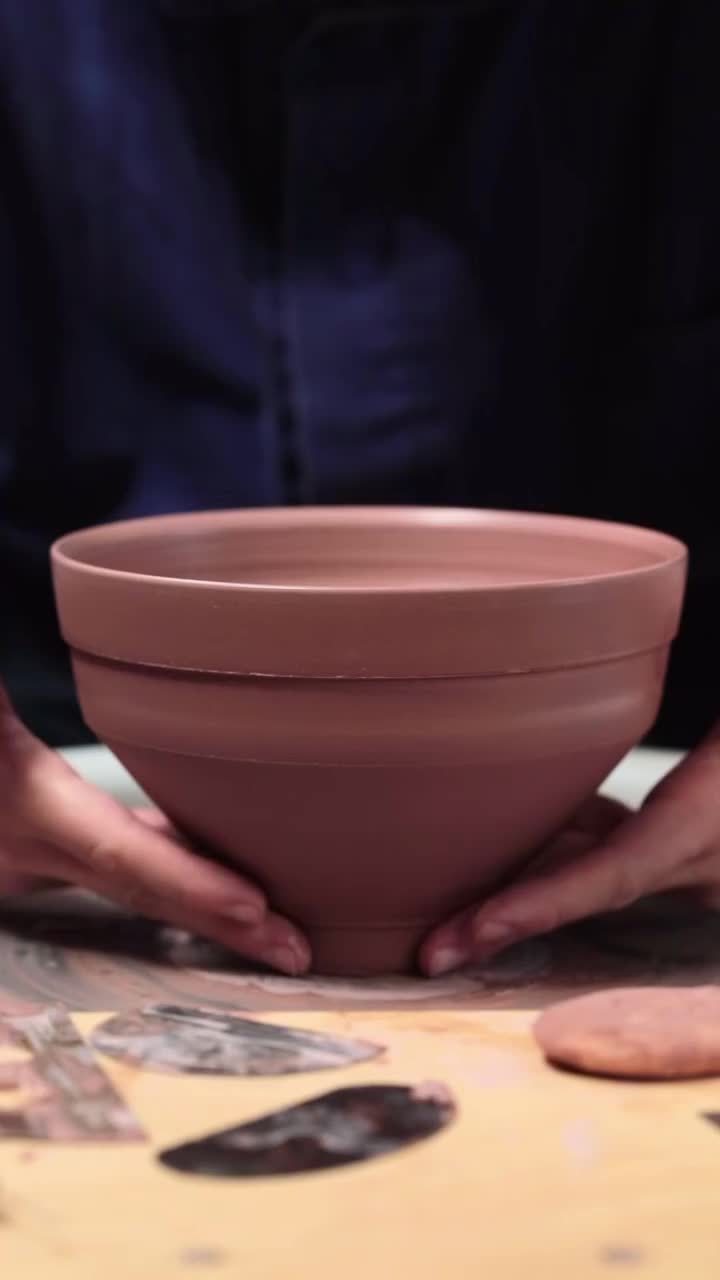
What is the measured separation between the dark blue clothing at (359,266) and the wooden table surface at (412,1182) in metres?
0.61

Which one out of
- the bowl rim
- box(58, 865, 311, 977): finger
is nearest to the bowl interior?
the bowl rim

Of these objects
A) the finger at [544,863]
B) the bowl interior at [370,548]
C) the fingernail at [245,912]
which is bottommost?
the finger at [544,863]

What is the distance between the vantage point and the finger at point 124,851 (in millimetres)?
749

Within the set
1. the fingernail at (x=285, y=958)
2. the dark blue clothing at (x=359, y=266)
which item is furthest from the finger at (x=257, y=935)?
the dark blue clothing at (x=359, y=266)

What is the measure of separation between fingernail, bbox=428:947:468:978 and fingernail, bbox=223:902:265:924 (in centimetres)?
8

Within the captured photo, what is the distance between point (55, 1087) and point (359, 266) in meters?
0.80

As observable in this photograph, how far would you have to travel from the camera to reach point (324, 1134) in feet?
1.87

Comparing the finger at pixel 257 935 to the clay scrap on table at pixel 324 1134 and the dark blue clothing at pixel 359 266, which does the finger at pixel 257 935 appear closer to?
the clay scrap on table at pixel 324 1134

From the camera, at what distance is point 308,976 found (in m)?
0.76

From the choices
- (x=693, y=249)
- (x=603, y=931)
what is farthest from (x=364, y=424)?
(x=603, y=931)

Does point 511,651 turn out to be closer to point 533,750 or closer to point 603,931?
point 533,750

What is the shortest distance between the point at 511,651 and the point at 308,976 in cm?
19

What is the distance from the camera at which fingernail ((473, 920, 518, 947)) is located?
29.7 inches

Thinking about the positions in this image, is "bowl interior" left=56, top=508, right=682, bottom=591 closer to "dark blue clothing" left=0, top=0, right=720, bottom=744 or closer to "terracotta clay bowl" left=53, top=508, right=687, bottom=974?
"terracotta clay bowl" left=53, top=508, right=687, bottom=974
